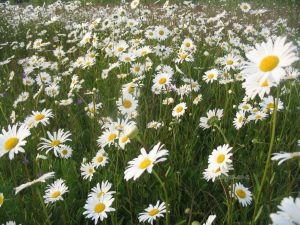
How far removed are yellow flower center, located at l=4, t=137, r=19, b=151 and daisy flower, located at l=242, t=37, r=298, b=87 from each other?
1086 mm

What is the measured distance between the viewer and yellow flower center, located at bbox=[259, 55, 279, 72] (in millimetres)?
1200

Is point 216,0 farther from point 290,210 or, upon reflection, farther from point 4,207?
point 290,210

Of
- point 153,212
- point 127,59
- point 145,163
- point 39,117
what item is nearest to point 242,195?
point 153,212

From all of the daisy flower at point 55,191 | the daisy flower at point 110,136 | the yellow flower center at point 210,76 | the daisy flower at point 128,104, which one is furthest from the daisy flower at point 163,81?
the daisy flower at point 55,191

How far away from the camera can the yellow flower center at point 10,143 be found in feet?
5.85

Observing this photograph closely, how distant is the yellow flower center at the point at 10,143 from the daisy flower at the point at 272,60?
3.56 feet

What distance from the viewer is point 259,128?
269cm

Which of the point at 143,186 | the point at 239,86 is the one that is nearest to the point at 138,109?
the point at 143,186

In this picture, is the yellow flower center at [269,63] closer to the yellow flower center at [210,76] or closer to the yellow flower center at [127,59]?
the yellow flower center at [210,76]

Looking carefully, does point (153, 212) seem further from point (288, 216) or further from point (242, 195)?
point (288, 216)

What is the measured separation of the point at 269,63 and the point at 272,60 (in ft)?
0.04

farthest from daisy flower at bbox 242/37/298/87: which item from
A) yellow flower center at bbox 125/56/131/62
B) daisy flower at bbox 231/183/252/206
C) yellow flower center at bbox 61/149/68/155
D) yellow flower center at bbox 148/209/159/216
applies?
yellow flower center at bbox 125/56/131/62

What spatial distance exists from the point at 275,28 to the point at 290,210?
5.12 meters

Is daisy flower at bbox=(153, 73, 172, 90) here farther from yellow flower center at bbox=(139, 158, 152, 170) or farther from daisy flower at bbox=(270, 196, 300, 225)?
daisy flower at bbox=(270, 196, 300, 225)
